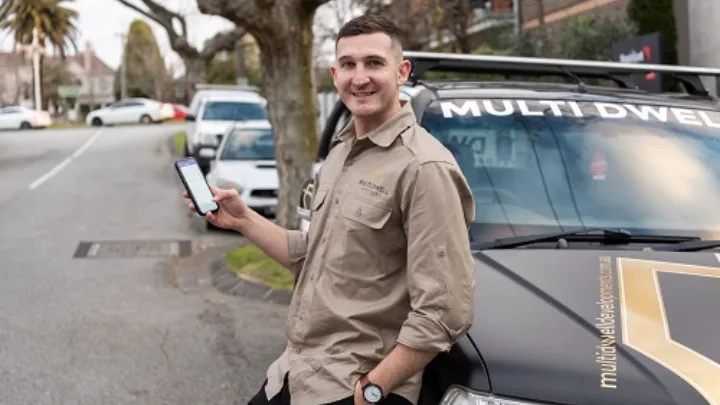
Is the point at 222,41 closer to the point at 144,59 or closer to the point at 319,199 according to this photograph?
the point at 319,199

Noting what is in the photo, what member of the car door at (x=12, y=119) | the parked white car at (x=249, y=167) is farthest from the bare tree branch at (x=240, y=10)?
the car door at (x=12, y=119)

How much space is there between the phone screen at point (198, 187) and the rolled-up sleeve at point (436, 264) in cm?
79

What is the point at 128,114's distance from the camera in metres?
51.0

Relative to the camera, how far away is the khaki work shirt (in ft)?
7.13

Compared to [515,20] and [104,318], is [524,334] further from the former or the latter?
[515,20]

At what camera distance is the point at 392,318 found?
2.32m

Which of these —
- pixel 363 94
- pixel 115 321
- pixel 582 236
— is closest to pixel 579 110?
pixel 582 236

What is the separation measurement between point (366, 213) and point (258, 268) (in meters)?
6.67

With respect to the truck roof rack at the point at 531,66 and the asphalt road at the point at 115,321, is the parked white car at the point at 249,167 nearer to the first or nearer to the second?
the asphalt road at the point at 115,321

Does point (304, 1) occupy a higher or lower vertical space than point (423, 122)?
higher

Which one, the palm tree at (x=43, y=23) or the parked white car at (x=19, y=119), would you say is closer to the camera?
the parked white car at (x=19, y=119)

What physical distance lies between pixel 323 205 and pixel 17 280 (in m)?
7.26

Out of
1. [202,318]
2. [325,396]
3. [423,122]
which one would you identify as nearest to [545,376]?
[325,396]

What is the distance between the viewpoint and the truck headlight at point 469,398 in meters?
2.20
